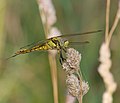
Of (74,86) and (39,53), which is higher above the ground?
(74,86)

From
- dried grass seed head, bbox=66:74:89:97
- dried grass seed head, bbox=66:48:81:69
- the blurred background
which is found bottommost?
the blurred background

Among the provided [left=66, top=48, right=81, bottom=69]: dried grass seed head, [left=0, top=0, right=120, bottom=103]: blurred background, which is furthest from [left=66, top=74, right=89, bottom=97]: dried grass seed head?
[left=0, top=0, right=120, bottom=103]: blurred background

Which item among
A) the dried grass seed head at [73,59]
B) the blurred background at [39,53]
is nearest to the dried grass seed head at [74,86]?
the dried grass seed head at [73,59]

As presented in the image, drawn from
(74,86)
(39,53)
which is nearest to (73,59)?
(74,86)

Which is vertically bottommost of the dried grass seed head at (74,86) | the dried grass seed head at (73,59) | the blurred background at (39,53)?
the blurred background at (39,53)

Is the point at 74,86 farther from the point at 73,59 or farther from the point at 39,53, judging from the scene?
the point at 39,53

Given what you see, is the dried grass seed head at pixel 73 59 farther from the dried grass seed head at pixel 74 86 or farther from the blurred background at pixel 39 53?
the blurred background at pixel 39 53

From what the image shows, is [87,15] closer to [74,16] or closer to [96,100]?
[74,16]

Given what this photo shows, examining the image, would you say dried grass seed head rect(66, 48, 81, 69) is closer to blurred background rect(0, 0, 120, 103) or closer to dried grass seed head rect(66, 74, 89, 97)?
dried grass seed head rect(66, 74, 89, 97)
